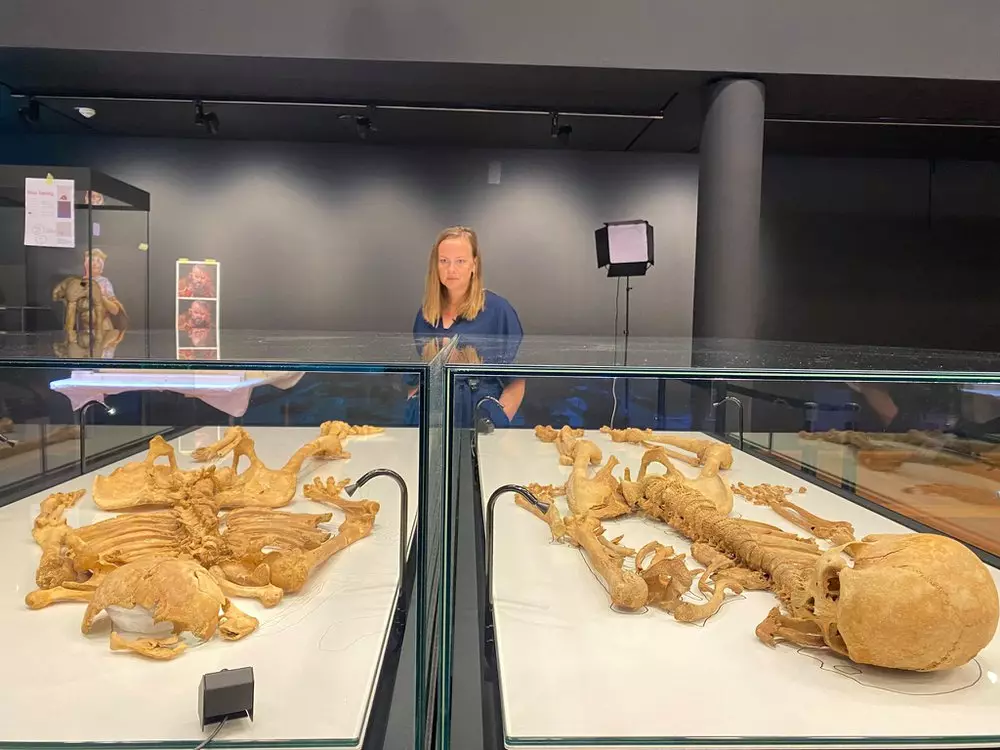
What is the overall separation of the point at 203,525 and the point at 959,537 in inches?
75.1

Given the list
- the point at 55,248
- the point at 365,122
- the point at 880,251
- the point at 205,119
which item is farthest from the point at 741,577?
the point at 880,251

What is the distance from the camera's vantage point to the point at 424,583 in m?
1.18

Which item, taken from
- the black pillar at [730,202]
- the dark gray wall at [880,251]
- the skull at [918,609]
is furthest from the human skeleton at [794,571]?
the dark gray wall at [880,251]

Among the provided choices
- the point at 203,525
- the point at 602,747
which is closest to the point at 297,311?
the point at 203,525

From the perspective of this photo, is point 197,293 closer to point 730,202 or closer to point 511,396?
point 511,396

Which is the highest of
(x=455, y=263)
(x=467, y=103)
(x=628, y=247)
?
(x=467, y=103)

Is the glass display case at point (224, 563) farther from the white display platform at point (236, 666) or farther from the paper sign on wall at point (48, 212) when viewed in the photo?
the paper sign on wall at point (48, 212)

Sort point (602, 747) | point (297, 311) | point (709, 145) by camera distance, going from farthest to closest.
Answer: point (297, 311) → point (709, 145) → point (602, 747)

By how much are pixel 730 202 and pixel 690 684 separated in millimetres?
3954

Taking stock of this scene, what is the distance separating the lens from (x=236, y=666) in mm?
1167

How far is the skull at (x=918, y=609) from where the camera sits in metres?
1.16

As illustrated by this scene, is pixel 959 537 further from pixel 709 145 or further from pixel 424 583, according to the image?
pixel 709 145

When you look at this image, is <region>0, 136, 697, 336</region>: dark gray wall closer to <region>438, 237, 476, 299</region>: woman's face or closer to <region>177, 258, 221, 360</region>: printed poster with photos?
<region>438, 237, 476, 299</region>: woman's face

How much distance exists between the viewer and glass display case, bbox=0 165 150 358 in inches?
154
